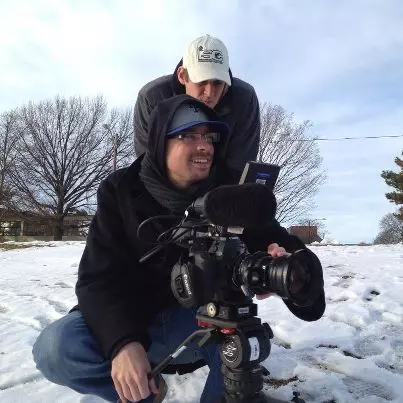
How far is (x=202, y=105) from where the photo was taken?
1.89 meters

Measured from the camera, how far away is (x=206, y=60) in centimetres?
245

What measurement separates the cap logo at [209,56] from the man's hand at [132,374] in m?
1.57

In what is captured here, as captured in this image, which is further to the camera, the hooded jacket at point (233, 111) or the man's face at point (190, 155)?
the hooded jacket at point (233, 111)

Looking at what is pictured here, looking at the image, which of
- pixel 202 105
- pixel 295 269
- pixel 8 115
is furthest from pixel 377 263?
pixel 8 115

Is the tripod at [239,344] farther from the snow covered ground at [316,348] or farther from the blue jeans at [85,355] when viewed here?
the snow covered ground at [316,348]

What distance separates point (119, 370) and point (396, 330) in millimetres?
2089

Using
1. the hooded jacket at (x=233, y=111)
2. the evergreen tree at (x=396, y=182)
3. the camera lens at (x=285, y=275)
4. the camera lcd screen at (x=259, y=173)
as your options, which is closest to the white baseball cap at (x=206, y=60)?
the hooded jacket at (x=233, y=111)

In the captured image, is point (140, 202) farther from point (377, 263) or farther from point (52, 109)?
point (52, 109)

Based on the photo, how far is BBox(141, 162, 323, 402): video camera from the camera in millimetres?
1226

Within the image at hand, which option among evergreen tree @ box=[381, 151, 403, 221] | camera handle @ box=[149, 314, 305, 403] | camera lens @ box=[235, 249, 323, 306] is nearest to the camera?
camera lens @ box=[235, 249, 323, 306]

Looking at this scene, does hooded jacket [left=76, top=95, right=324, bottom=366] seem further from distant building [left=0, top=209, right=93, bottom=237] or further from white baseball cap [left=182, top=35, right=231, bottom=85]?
distant building [left=0, top=209, right=93, bottom=237]

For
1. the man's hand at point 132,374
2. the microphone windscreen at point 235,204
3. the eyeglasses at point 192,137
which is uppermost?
the eyeglasses at point 192,137

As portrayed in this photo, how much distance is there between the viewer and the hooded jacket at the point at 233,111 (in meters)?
2.62

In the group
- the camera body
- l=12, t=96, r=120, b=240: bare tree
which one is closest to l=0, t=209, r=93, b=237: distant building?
l=12, t=96, r=120, b=240: bare tree
